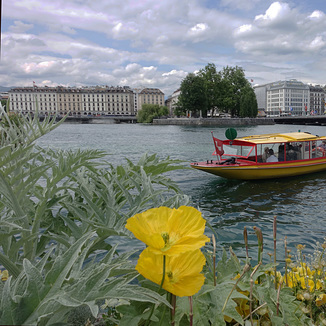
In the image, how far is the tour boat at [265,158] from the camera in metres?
14.6

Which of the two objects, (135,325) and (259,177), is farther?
(259,177)

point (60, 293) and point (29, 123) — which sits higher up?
point (29, 123)

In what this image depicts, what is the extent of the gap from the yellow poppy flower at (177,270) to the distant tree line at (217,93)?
3531 inches

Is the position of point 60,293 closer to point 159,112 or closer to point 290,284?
point 290,284

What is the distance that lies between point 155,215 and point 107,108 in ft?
622

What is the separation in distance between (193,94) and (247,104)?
14738 millimetres

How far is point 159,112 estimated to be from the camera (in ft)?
355

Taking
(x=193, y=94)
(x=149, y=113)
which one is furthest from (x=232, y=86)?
(x=149, y=113)

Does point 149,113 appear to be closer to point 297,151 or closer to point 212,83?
point 212,83

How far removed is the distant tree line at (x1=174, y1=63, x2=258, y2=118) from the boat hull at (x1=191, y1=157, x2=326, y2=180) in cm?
7466

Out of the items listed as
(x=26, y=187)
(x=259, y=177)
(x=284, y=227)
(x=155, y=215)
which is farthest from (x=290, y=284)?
(x=259, y=177)

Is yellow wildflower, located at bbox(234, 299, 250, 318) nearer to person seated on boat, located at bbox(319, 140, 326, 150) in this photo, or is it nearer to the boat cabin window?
the boat cabin window

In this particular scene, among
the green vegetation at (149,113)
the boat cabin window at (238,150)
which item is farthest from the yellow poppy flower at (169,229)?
the green vegetation at (149,113)

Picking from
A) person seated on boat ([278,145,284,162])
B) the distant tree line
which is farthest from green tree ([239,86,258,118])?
person seated on boat ([278,145,284,162])
